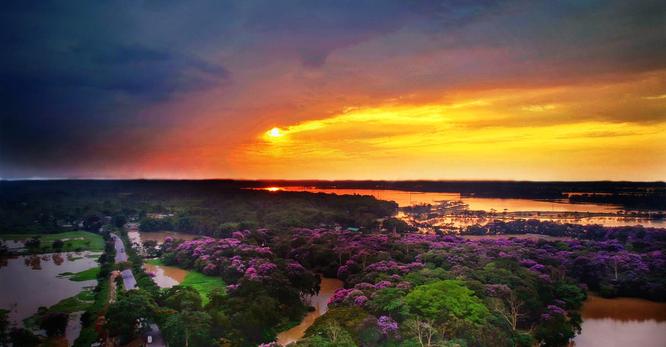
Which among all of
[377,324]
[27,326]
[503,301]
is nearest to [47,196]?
[27,326]

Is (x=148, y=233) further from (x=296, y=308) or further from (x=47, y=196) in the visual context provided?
(x=296, y=308)

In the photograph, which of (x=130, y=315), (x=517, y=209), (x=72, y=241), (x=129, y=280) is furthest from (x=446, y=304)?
(x=517, y=209)

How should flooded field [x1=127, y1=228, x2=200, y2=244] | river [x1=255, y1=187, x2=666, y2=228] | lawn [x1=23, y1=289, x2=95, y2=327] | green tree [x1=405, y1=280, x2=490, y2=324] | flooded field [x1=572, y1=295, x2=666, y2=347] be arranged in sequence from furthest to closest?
river [x1=255, y1=187, x2=666, y2=228] → flooded field [x1=127, y1=228, x2=200, y2=244] → flooded field [x1=572, y1=295, x2=666, y2=347] → green tree [x1=405, y1=280, x2=490, y2=324] → lawn [x1=23, y1=289, x2=95, y2=327]

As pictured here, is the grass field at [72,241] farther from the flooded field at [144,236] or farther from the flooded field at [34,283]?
the flooded field at [144,236]

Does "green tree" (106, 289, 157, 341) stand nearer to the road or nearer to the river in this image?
the road

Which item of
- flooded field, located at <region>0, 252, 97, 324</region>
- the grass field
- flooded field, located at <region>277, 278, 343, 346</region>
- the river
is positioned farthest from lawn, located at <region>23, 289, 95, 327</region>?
the river

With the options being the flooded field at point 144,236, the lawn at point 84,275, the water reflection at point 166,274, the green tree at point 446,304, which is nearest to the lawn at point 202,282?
the water reflection at point 166,274
